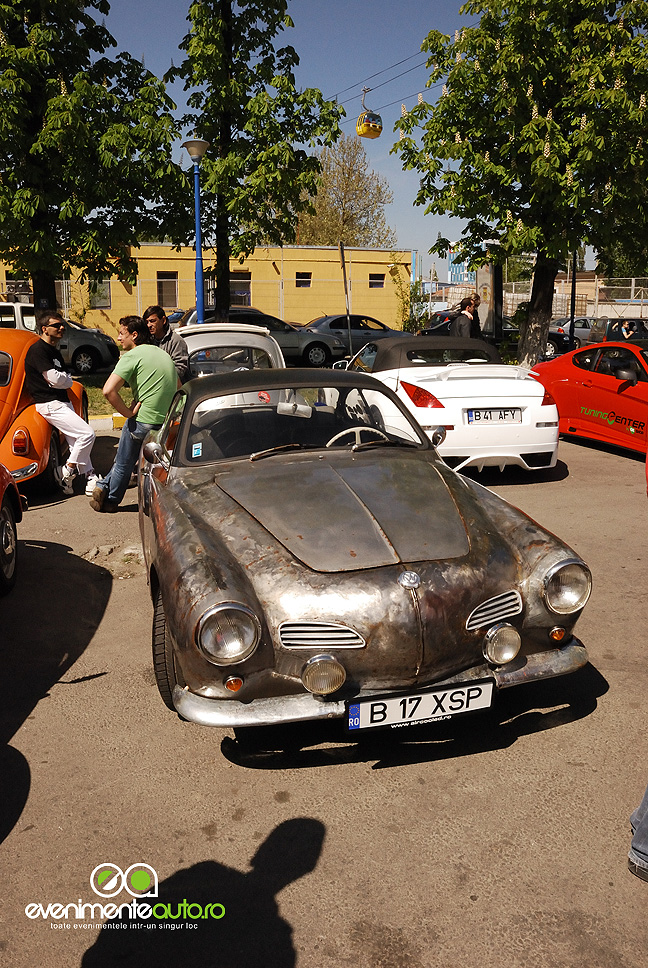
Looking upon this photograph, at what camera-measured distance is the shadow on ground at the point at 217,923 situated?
2.45 meters

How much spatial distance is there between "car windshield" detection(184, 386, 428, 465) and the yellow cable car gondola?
805 inches

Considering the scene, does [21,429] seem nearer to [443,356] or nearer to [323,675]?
[443,356]

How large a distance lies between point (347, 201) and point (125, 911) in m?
46.4

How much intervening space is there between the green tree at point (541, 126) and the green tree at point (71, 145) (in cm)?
528

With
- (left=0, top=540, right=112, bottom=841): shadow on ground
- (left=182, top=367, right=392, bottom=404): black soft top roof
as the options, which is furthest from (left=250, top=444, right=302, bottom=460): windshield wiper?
(left=0, top=540, right=112, bottom=841): shadow on ground

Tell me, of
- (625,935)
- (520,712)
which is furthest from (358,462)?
(625,935)

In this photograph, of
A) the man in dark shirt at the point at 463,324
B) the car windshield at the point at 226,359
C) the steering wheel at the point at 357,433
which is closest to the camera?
the steering wheel at the point at 357,433

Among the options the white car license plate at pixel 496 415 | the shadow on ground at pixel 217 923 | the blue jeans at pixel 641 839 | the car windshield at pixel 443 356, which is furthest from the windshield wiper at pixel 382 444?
the car windshield at pixel 443 356

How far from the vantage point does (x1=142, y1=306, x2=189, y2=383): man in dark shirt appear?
8.23 meters

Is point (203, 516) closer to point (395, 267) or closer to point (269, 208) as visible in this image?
point (269, 208)

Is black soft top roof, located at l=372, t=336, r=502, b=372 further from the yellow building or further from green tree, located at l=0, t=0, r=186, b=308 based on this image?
the yellow building

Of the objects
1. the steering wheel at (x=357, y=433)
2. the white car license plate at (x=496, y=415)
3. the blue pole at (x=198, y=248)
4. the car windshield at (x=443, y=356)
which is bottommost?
the white car license plate at (x=496, y=415)

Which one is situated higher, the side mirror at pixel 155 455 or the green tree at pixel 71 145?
the green tree at pixel 71 145

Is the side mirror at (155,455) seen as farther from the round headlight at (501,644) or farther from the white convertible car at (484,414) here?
the white convertible car at (484,414)
